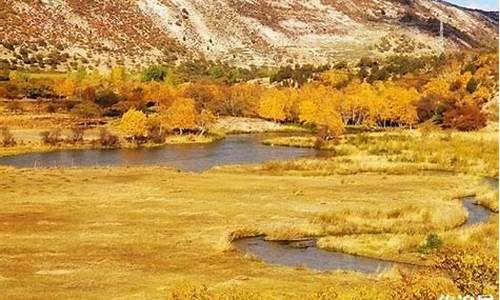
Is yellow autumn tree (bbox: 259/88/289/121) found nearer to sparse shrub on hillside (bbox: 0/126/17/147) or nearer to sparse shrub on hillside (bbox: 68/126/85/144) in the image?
sparse shrub on hillside (bbox: 68/126/85/144)

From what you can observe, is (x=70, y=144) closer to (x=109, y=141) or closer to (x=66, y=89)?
(x=109, y=141)

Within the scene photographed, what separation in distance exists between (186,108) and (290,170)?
34.2 m

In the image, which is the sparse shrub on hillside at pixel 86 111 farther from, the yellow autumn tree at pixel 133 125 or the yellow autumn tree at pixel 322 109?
the yellow autumn tree at pixel 322 109

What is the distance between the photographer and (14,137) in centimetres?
9138

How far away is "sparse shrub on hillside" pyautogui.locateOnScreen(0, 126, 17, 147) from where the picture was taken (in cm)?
8569

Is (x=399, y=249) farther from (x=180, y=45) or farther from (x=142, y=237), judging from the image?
(x=180, y=45)

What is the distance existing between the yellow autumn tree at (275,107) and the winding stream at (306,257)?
77.4 metres

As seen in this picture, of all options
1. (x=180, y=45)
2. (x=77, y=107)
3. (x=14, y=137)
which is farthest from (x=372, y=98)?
(x=180, y=45)

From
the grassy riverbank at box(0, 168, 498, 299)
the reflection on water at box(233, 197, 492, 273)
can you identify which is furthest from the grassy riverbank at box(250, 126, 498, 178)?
the reflection on water at box(233, 197, 492, 273)

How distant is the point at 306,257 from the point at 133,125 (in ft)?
194

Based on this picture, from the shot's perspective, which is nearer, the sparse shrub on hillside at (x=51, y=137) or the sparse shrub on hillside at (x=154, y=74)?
the sparse shrub on hillside at (x=51, y=137)

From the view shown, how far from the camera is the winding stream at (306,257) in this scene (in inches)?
1341

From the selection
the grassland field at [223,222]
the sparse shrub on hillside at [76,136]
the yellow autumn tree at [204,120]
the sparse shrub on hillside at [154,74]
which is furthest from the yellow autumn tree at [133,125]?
the sparse shrub on hillside at [154,74]

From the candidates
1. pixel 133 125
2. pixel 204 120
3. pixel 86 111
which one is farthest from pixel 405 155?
pixel 86 111
